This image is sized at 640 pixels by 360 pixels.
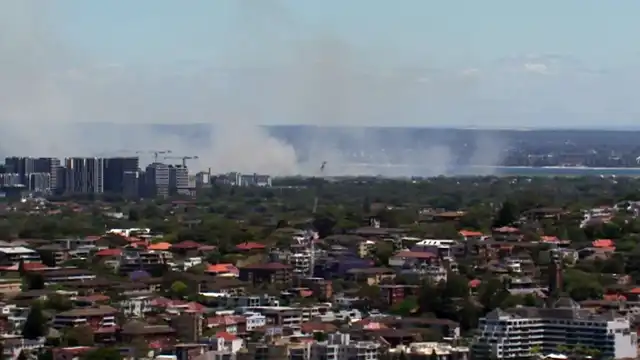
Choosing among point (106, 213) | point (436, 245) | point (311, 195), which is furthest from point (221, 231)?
point (311, 195)

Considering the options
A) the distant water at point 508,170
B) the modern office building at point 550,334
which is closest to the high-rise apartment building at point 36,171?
the distant water at point 508,170

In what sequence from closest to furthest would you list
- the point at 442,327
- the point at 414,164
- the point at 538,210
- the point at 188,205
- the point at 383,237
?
the point at 442,327
the point at 383,237
the point at 538,210
the point at 188,205
the point at 414,164

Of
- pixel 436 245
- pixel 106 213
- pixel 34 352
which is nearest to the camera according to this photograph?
pixel 34 352

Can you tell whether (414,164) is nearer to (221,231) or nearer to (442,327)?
(221,231)

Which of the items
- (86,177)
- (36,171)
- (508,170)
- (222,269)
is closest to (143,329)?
(222,269)

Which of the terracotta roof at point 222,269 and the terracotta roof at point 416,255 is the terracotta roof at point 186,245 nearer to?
the terracotta roof at point 222,269
